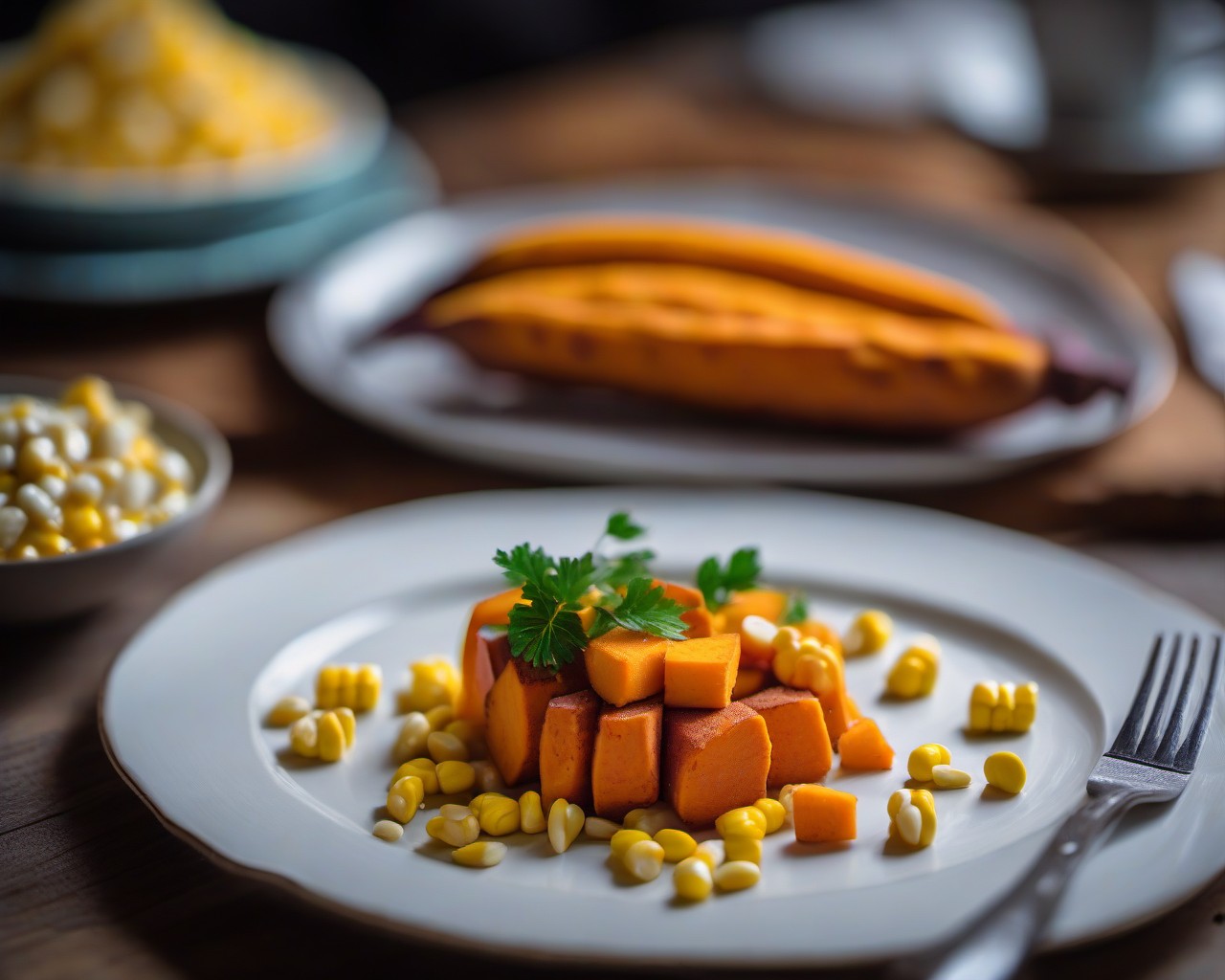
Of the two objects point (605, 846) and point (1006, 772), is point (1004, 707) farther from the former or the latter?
point (605, 846)

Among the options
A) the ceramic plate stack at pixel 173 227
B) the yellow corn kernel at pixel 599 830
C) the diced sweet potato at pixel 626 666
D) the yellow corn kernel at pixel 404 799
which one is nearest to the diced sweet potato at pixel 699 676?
the diced sweet potato at pixel 626 666

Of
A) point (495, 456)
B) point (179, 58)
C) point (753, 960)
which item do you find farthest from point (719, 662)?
point (179, 58)

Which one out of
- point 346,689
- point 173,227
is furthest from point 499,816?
point 173,227

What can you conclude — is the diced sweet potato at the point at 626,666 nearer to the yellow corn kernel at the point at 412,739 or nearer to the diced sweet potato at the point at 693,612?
the diced sweet potato at the point at 693,612

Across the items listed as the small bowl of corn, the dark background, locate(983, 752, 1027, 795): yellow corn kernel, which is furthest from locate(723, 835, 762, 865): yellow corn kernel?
the dark background

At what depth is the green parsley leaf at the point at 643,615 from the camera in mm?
1099

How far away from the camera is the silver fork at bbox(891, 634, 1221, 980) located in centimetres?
82

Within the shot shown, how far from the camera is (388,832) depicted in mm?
1021

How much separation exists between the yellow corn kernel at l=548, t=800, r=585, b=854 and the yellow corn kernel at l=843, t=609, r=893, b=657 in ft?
1.28

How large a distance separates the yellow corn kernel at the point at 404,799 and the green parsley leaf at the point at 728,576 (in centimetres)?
34

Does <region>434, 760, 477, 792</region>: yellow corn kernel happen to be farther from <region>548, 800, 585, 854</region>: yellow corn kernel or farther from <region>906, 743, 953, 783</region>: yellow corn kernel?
<region>906, 743, 953, 783</region>: yellow corn kernel

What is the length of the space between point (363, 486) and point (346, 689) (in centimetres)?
53

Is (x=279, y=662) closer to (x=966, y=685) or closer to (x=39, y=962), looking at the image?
(x=39, y=962)

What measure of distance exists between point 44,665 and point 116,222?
3.31 ft
